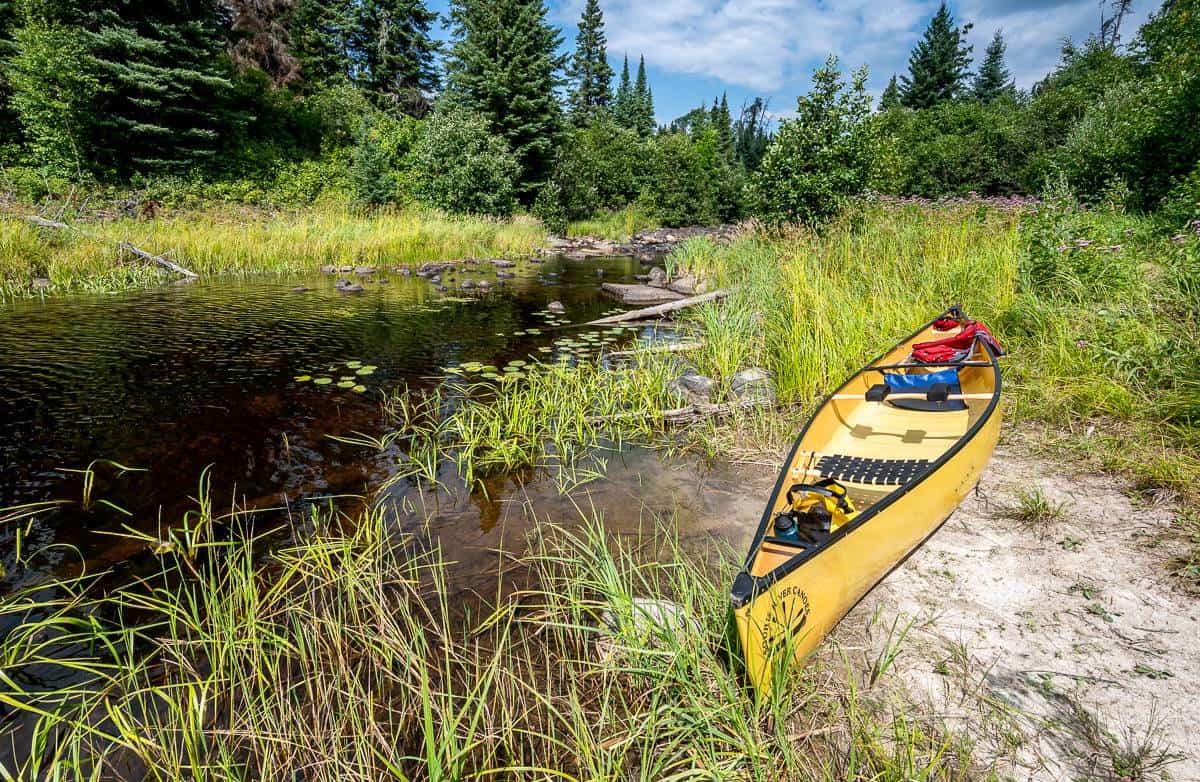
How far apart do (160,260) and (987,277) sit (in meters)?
15.8

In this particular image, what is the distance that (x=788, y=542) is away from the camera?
255 centimetres

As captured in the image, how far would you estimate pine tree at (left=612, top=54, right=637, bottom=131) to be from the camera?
50.8m

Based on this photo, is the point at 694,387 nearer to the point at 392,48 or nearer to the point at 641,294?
the point at 641,294

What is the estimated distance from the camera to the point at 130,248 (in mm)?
12070

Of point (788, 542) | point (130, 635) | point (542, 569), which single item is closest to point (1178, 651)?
point (788, 542)

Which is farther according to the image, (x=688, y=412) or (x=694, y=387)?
(x=694, y=387)

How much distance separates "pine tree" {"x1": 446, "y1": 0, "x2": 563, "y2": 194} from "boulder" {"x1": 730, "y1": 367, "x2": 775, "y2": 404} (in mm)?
24224

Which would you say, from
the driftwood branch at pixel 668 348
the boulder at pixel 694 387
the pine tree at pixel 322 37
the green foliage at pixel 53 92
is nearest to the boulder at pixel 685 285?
the driftwood branch at pixel 668 348

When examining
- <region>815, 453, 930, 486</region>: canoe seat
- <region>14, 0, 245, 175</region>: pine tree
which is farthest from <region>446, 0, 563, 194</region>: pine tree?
<region>815, 453, 930, 486</region>: canoe seat

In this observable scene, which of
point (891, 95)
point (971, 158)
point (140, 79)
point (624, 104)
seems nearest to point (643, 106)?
point (624, 104)

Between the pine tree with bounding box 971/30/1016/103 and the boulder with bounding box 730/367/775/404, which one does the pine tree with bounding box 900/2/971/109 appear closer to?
the pine tree with bounding box 971/30/1016/103

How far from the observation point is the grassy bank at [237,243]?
10.6 meters

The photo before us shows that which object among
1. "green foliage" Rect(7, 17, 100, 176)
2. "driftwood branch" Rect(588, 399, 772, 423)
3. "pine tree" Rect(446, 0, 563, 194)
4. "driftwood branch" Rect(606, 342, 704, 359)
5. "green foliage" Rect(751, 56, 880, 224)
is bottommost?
"driftwood branch" Rect(588, 399, 772, 423)

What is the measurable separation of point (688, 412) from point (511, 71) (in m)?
27.2
